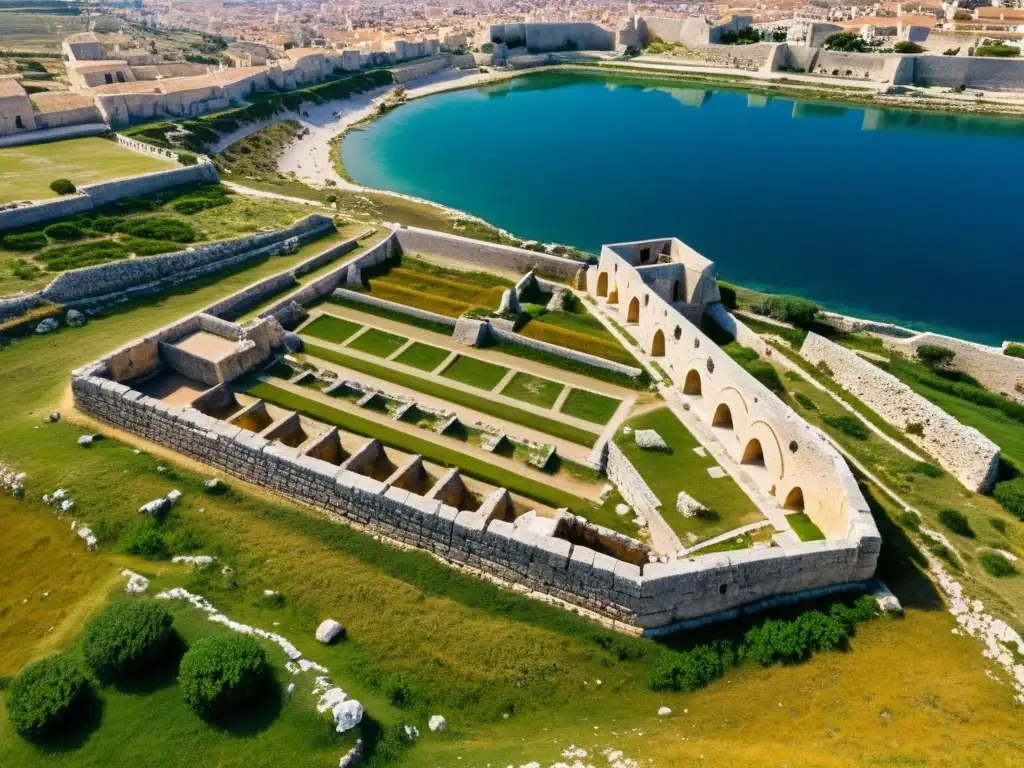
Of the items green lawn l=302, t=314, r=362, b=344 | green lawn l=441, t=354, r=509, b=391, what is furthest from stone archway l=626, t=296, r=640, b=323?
green lawn l=302, t=314, r=362, b=344

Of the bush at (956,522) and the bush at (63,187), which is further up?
the bush at (63,187)

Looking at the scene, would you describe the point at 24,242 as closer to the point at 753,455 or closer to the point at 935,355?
the point at 753,455

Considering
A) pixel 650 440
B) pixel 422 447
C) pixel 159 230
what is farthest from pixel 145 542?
pixel 159 230

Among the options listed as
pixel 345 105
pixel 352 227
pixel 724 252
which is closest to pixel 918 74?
pixel 724 252

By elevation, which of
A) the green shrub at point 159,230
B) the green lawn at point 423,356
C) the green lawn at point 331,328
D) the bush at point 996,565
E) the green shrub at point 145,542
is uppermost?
the green shrub at point 159,230

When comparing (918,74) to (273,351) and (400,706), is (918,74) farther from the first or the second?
(400,706)

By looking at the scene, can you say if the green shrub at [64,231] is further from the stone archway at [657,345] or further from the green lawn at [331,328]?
the stone archway at [657,345]

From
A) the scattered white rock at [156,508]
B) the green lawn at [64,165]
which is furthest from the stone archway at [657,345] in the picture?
the green lawn at [64,165]
